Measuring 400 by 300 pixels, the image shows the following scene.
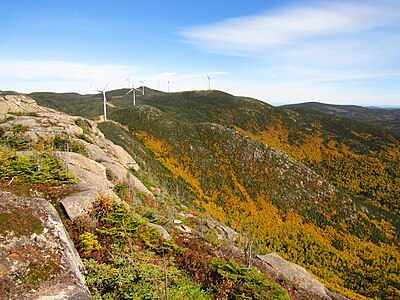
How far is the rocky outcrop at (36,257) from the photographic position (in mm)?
8633

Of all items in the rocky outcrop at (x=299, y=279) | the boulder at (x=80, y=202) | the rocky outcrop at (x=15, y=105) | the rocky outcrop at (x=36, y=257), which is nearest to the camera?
the rocky outcrop at (x=36, y=257)

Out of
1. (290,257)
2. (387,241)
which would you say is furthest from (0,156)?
(387,241)

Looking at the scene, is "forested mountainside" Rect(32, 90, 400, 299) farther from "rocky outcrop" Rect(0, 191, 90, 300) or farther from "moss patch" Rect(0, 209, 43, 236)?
"moss patch" Rect(0, 209, 43, 236)

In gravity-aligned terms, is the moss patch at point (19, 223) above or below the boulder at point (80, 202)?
above

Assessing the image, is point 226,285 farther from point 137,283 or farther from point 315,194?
point 315,194

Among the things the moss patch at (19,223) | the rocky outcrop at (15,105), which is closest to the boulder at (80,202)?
the moss patch at (19,223)

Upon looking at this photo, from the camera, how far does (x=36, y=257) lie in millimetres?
9609

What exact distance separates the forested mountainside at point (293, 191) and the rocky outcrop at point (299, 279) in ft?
112

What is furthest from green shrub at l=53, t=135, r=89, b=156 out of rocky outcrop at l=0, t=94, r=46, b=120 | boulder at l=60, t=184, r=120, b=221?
rocky outcrop at l=0, t=94, r=46, b=120

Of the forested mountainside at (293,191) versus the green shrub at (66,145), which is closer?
the green shrub at (66,145)

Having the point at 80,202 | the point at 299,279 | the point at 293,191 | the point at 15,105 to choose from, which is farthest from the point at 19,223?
the point at 293,191

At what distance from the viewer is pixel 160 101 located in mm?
190875

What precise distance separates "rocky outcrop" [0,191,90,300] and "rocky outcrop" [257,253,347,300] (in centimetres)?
1515

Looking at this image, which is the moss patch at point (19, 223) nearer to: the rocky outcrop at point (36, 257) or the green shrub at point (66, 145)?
the rocky outcrop at point (36, 257)
